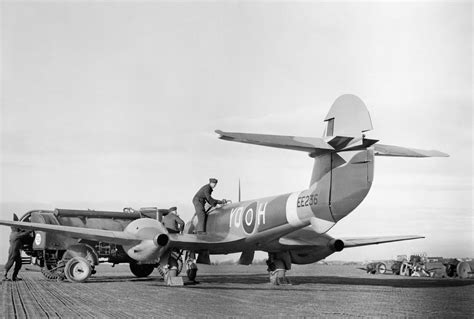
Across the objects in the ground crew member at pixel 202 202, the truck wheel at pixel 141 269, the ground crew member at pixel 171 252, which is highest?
the ground crew member at pixel 202 202

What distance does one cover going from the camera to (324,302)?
11.0 meters

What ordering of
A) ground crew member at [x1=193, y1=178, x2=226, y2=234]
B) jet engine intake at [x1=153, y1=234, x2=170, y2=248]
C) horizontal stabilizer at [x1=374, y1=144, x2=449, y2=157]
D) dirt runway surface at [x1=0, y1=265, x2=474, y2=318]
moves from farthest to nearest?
ground crew member at [x1=193, y1=178, x2=226, y2=234] → jet engine intake at [x1=153, y1=234, x2=170, y2=248] → horizontal stabilizer at [x1=374, y1=144, x2=449, y2=157] → dirt runway surface at [x1=0, y1=265, x2=474, y2=318]

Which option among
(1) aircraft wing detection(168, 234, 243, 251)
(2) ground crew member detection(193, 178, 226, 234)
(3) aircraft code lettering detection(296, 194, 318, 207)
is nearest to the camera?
(3) aircraft code lettering detection(296, 194, 318, 207)

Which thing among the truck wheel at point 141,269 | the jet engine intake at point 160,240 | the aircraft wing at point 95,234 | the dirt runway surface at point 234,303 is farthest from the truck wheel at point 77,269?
the truck wheel at point 141,269

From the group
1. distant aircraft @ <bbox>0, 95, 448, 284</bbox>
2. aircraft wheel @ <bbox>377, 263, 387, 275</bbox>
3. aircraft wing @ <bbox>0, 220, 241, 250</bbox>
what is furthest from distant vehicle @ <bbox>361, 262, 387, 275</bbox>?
aircraft wing @ <bbox>0, 220, 241, 250</bbox>

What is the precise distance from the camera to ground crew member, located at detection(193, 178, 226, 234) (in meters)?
17.4

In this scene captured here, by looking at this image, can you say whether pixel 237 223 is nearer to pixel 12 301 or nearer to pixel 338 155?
pixel 338 155

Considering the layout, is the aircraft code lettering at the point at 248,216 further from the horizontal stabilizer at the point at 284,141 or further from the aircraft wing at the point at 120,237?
the horizontal stabilizer at the point at 284,141

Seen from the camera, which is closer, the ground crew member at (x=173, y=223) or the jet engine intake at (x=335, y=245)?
the jet engine intake at (x=335, y=245)

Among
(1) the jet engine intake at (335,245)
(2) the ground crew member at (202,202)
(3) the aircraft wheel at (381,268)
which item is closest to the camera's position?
(1) the jet engine intake at (335,245)

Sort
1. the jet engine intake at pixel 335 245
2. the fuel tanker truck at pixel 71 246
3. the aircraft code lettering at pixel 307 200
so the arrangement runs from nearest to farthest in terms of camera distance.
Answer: the aircraft code lettering at pixel 307 200 < the jet engine intake at pixel 335 245 < the fuel tanker truck at pixel 71 246

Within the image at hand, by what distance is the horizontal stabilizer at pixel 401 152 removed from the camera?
1303 cm

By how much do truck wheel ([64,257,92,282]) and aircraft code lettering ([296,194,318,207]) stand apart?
24.3 feet

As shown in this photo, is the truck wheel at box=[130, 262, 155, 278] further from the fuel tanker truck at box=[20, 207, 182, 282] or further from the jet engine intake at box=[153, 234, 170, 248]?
the jet engine intake at box=[153, 234, 170, 248]
